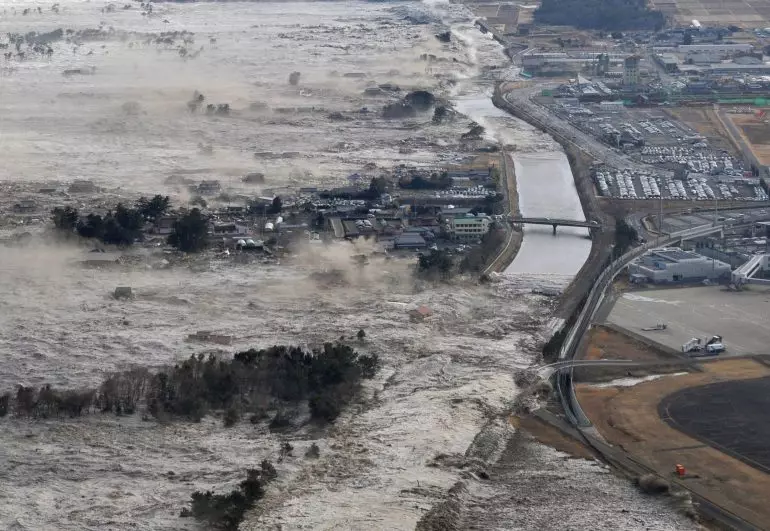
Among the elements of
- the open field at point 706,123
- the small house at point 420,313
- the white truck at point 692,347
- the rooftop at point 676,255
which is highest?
the white truck at point 692,347

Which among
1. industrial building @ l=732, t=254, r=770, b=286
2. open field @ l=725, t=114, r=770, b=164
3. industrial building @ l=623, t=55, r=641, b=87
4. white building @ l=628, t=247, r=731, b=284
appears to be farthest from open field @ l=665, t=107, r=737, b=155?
white building @ l=628, t=247, r=731, b=284

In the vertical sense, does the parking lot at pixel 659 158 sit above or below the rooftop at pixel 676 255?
below

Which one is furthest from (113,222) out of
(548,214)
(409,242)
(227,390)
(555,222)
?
(548,214)

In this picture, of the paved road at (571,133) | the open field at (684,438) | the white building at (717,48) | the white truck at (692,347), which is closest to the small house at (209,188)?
the paved road at (571,133)

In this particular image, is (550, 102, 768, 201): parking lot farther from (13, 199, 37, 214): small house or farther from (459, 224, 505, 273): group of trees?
(13, 199, 37, 214): small house

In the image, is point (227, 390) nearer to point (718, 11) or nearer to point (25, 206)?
point (25, 206)

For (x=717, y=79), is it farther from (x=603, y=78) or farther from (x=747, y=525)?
(x=747, y=525)

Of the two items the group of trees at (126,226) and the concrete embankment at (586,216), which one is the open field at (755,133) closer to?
the concrete embankment at (586,216)
